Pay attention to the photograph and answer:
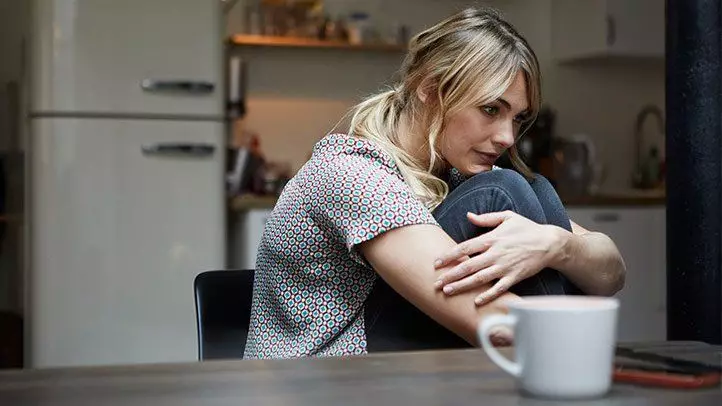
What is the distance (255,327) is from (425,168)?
1.11ft

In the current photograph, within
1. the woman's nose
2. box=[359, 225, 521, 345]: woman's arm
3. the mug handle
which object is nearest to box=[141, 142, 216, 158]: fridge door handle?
the woman's nose

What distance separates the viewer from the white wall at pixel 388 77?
14.6 feet

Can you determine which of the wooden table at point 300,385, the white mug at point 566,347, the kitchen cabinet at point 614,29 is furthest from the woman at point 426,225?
the kitchen cabinet at point 614,29

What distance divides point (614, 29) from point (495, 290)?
3398mm

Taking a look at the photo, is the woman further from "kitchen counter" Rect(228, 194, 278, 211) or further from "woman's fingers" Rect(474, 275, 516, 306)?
"kitchen counter" Rect(228, 194, 278, 211)

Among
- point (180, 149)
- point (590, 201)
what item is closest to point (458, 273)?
point (180, 149)

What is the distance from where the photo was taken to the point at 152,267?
357 cm

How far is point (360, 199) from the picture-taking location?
1370 mm

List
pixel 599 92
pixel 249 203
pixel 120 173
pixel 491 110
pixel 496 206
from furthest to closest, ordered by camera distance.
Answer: pixel 599 92 < pixel 249 203 < pixel 120 173 < pixel 491 110 < pixel 496 206

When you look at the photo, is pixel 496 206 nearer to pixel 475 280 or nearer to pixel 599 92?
pixel 475 280

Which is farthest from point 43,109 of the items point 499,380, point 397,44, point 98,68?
point 499,380

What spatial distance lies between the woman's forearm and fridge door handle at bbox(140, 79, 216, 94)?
2.15 m

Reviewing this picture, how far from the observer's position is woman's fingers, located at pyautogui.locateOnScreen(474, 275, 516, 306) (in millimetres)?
1292

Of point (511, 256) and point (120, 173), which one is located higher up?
point (511, 256)
